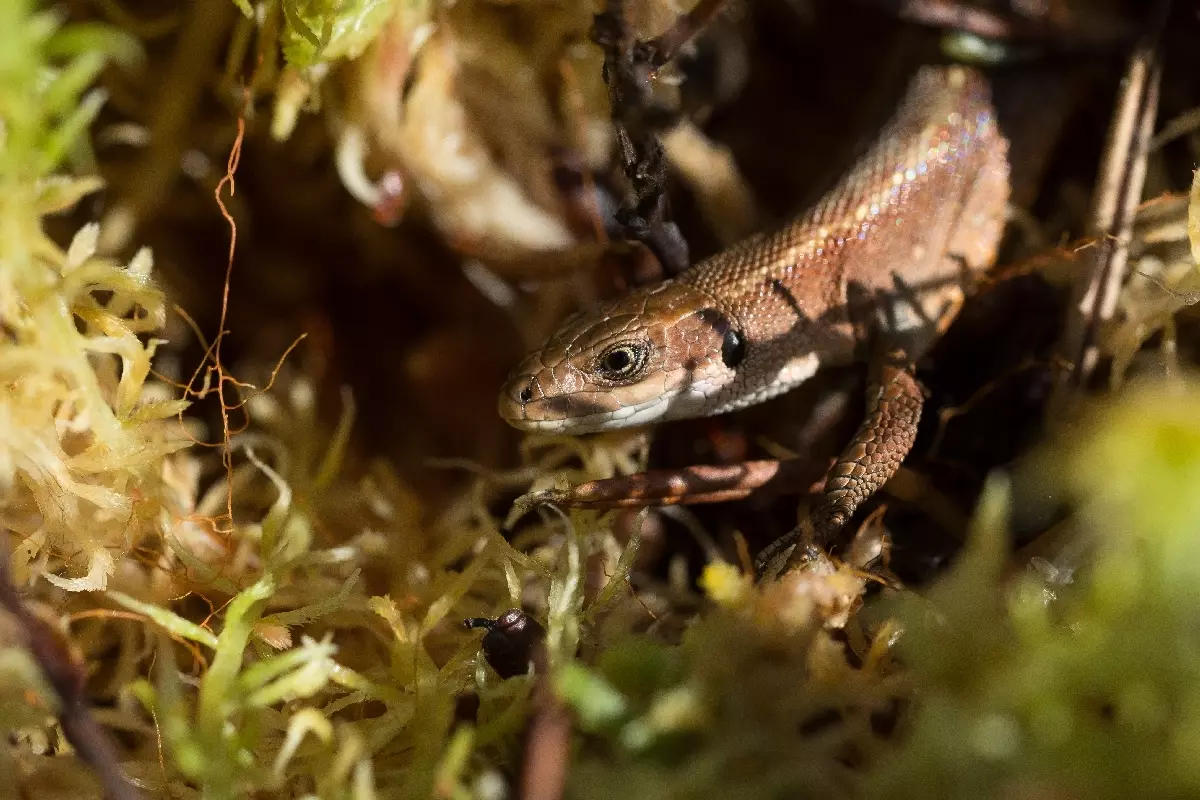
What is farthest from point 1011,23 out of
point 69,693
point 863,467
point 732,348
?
point 69,693

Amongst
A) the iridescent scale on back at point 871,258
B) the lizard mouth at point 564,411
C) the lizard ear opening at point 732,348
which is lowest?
the lizard mouth at point 564,411

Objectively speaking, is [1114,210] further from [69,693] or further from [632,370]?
[69,693]

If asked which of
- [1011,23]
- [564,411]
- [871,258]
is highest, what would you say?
[1011,23]

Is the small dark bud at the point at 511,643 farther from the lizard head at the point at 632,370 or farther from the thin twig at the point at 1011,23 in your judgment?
the thin twig at the point at 1011,23

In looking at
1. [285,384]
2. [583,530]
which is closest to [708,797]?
[583,530]

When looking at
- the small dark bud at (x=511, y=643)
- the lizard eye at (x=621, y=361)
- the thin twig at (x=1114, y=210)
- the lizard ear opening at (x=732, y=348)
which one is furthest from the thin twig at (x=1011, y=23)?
the small dark bud at (x=511, y=643)
